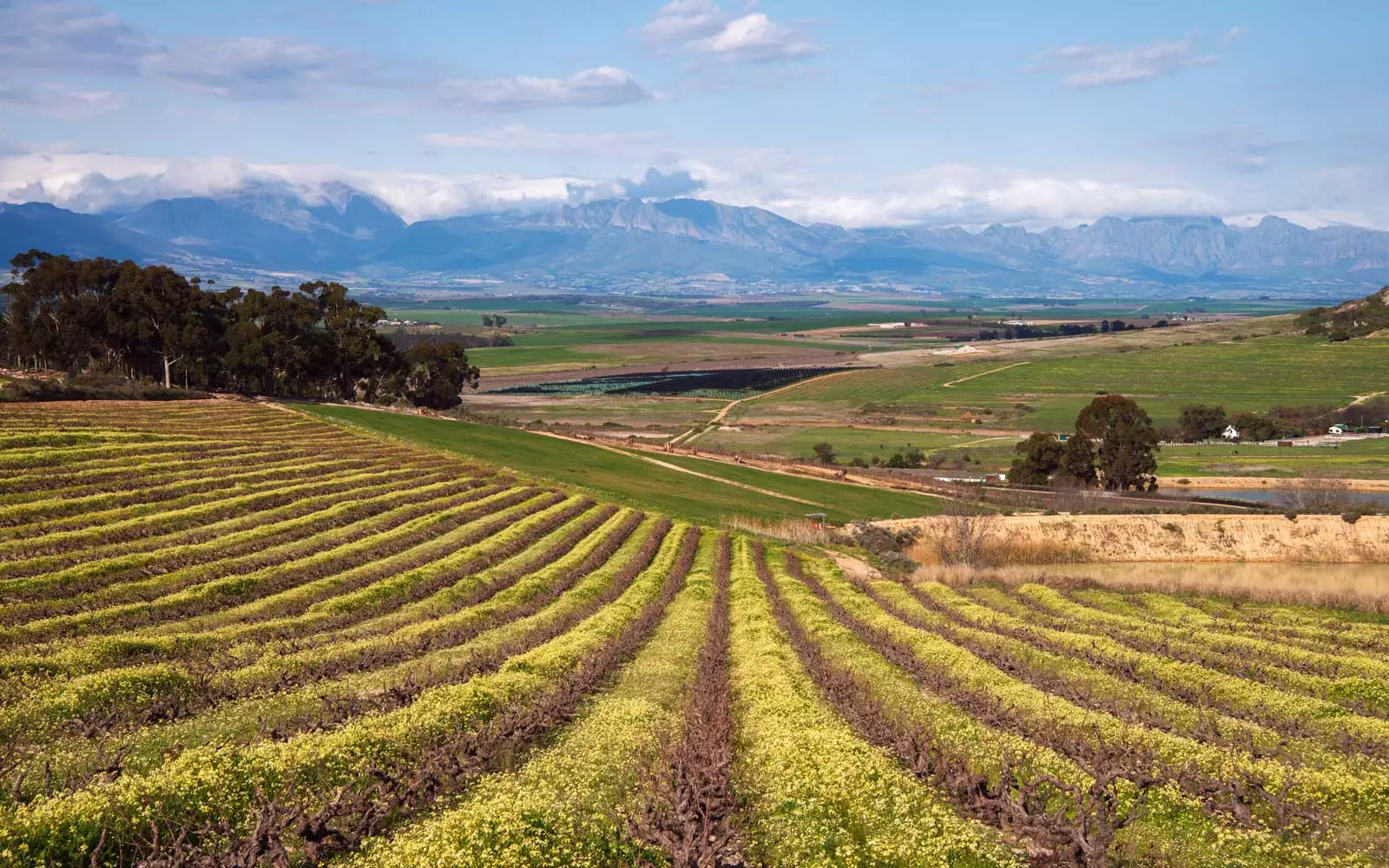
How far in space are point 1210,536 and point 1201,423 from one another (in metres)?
95.3

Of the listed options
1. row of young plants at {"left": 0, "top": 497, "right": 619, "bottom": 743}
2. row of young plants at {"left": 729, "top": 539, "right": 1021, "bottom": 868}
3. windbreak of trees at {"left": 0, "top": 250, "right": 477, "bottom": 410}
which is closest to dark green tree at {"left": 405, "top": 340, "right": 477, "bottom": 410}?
windbreak of trees at {"left": 0, "top": 250, "right": 477, "bottom": 410}

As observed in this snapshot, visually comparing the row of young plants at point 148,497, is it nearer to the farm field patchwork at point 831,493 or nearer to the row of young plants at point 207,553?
the row of young plants at point 207,553

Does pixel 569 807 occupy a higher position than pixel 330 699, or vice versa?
pixel 569 807

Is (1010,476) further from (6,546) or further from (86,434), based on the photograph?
(6,546)

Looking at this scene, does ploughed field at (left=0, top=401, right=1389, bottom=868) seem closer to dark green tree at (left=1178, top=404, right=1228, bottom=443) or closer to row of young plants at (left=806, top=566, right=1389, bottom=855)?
row of young plants at (left=806, top=566, right=1389, bottom=855)

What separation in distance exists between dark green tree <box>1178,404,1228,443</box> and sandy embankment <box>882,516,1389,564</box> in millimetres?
87721

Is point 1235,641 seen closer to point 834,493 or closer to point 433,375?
point 834,493

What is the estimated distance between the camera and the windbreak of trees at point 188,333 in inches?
4077

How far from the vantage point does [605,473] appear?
299 ft

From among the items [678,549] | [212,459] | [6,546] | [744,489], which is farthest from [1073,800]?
[744,489]

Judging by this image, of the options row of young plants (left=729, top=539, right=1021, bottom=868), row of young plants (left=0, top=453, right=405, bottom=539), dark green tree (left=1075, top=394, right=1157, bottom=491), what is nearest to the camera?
row of young plants (left=729, top=539, right=1021, bottom=868)

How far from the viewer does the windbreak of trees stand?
103562 millimetres

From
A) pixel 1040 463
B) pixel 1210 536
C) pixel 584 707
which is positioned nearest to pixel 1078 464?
pixel 1040 463

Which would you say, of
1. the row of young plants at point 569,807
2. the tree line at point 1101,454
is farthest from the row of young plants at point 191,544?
the tree line at point 1101,454
